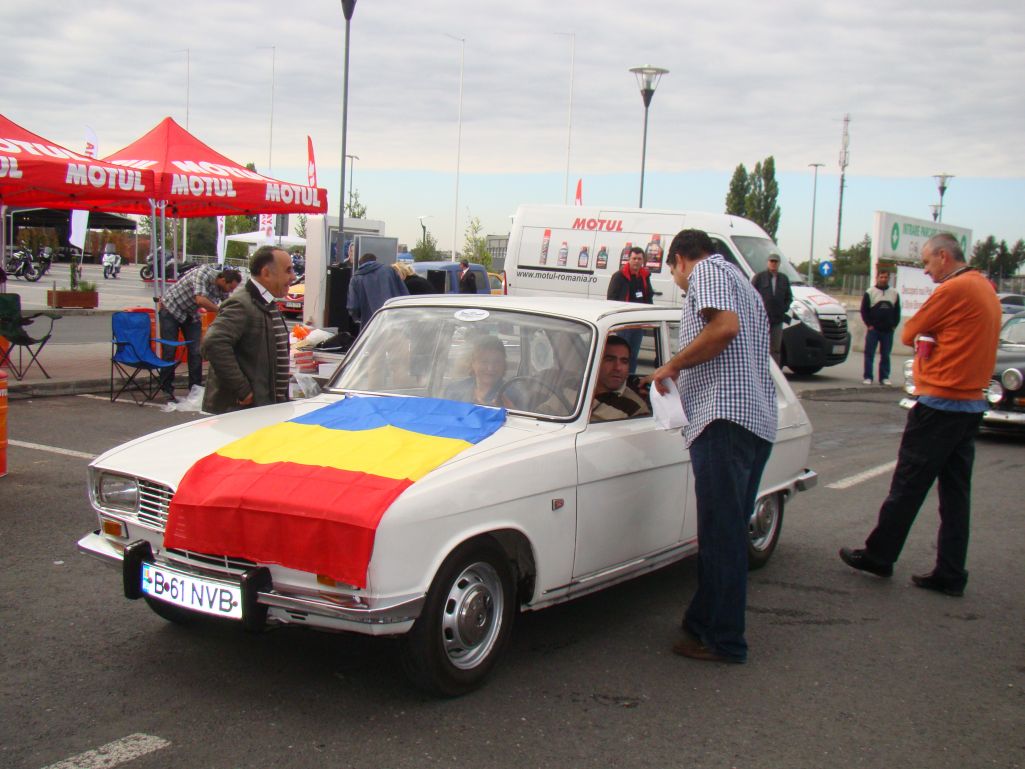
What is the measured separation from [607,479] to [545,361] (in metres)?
0.67

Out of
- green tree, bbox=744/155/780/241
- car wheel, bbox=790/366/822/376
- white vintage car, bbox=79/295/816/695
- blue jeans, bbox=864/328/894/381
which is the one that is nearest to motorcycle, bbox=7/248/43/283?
car wheel, bbox=790/366/822/376

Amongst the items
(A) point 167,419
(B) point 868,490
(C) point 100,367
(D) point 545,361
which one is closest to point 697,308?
(D) point 545,361

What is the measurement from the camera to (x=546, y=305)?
508cm

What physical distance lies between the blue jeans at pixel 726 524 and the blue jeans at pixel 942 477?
5.57ft

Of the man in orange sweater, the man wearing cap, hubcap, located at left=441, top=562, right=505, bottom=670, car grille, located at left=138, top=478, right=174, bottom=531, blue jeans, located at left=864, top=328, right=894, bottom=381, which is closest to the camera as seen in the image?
hubcap, located at left=441, top=562, right=505, bottom=670

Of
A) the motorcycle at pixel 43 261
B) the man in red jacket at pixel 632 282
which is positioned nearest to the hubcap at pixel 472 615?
the man in red jacket at pixel 632 282

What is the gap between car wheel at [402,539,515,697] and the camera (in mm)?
3730

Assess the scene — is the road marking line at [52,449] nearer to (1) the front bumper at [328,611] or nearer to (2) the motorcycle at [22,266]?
(1) the front bumper at [328,611]

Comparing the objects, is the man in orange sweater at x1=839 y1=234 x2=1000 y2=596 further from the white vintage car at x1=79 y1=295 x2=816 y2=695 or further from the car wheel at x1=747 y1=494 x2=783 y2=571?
the white vintage car at x1=79 y1=295 x2=816 y2=695

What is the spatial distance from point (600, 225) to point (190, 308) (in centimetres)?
727

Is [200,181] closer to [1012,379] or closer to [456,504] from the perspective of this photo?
[1012,379]

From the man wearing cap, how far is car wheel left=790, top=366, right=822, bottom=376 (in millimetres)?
2150

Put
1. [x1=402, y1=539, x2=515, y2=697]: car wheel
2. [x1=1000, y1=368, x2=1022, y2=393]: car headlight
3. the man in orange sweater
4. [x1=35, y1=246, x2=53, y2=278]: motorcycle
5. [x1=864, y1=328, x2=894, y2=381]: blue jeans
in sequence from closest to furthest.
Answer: [x1=402, y1=539, x2=515, y2=697]: car wheel
the man in orange sweater
[x1=1000, y1=368, x2=1022, y2=393]: car headlight
[x1=864, y1=328, x2=894, y2=381]: blue jeans
[x1=35, y1=246, x2=53, y2=278]: motorcycle

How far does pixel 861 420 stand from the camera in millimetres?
13289
